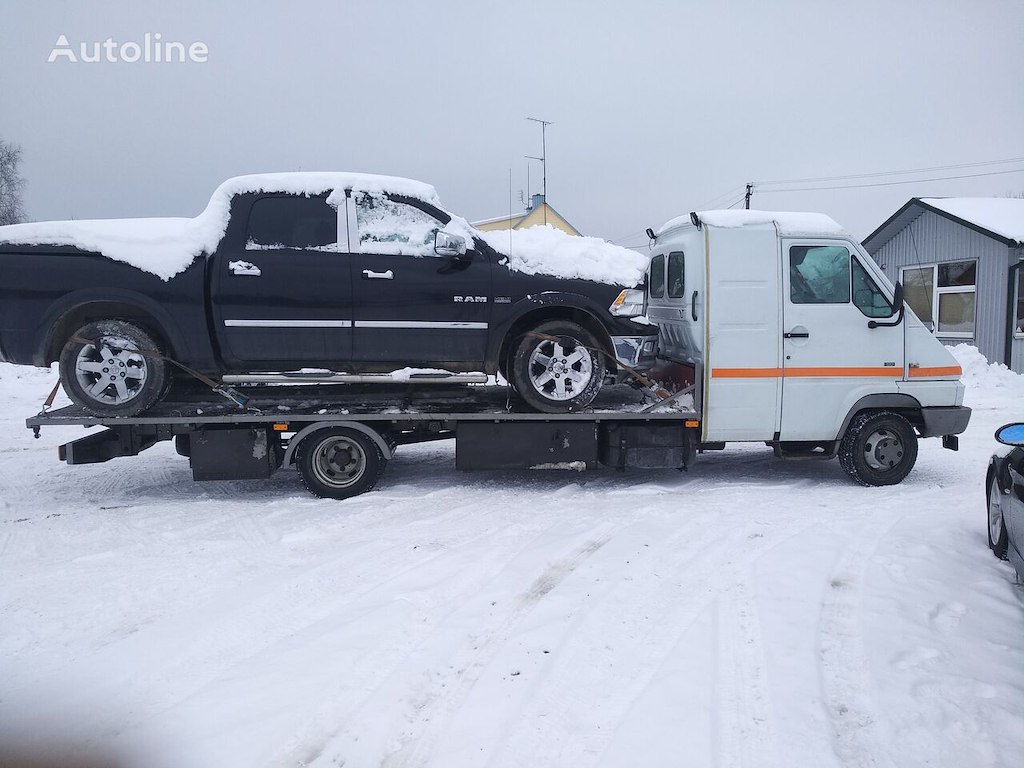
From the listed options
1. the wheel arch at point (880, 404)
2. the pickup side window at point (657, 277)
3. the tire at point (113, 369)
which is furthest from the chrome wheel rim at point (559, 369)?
the tire at point (113, 369)

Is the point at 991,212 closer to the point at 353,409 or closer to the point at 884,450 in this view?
the point at 884,450

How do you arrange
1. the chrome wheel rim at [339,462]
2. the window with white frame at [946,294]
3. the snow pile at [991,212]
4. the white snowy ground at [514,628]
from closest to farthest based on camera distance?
the white snowy ground at [514,628] < the chrome wheel rim at [339,462] < the snow pile at [991,212] < the window with white frame at [946,294]

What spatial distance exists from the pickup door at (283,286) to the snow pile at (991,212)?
1471 centimetres

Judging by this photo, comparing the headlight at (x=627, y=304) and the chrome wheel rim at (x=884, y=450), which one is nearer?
the headlight at (x=627, y=304)

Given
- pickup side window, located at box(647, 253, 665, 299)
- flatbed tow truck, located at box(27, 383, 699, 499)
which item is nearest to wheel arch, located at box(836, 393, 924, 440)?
flatbed tow truck, located at box(27, 383, 699, 499)

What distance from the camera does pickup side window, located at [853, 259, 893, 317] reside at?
6.36 meters

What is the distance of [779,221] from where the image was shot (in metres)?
6.36

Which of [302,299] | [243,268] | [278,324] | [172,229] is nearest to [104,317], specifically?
[172,229]

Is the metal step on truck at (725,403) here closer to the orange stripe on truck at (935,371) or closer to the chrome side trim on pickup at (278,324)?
the orange stripe on truck at (935,371)

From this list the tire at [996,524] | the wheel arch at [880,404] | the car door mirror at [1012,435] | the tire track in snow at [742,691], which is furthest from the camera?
the wheel arch at [880,404]

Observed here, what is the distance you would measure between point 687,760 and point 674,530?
2734 mm

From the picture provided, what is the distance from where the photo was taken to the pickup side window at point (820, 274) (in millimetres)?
6324

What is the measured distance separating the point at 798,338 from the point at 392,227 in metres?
3.80

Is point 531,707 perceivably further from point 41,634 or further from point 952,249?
point 952,249
